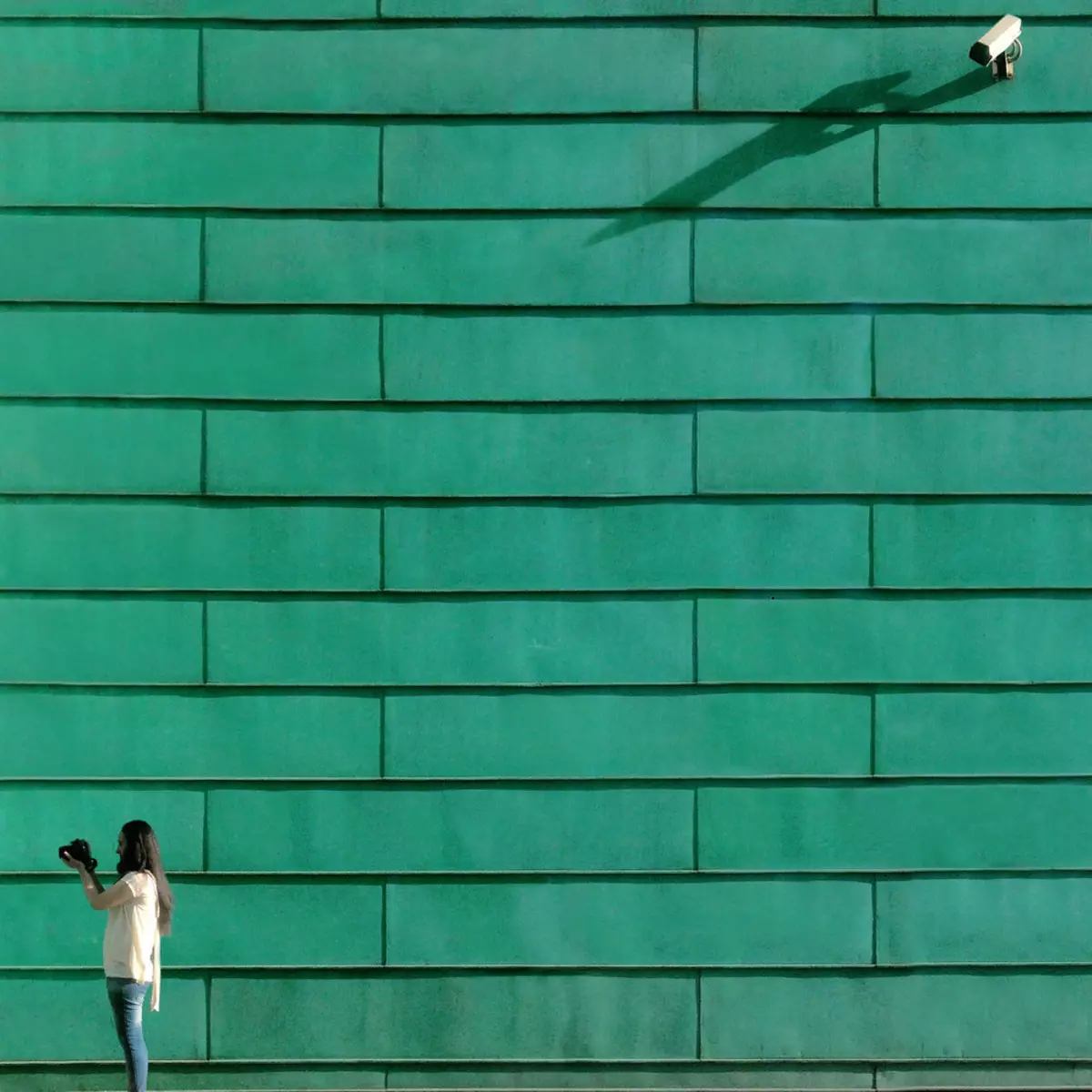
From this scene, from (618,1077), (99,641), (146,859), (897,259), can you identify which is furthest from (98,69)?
(618,1077)

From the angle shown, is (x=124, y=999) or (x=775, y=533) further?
(x=775, y=533)

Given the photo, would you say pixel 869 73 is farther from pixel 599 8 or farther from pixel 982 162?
pixel 599 8

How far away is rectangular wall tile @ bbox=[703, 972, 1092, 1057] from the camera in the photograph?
6.51m

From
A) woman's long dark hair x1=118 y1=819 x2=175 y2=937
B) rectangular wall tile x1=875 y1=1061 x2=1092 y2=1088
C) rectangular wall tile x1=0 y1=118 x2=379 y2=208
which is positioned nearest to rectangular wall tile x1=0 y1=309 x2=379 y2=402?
rectangular wall tile x1=0 y1=118 x2=379 y2=208

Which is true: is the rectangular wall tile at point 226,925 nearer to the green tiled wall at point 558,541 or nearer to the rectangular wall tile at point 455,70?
the green tiled wall at point 558,541

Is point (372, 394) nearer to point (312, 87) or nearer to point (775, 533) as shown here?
point (312, 87)

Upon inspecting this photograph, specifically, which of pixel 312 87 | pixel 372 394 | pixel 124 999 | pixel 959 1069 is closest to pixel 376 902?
pixel 124 999

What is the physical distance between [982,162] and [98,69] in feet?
15.5

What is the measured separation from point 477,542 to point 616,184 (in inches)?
81.0

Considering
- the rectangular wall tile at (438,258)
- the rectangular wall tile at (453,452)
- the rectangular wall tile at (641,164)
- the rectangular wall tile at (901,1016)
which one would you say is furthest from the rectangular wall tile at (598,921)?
the rectangular wall tile at (641,164)

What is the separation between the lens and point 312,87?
6430 mm

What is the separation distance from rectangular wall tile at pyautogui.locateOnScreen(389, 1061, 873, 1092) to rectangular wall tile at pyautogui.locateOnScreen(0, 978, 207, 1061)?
1.13 meters

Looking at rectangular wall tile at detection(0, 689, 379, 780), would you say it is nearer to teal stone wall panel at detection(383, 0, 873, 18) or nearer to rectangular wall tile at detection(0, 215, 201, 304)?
rectangular wall tile at detection(0, 215, 201, 304)

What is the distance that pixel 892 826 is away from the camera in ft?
21.3
